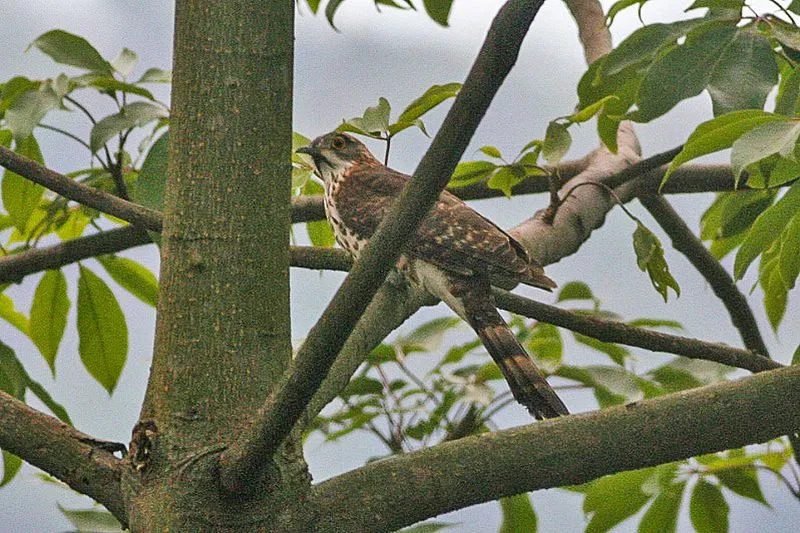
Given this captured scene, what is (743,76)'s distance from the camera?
1.39 meters

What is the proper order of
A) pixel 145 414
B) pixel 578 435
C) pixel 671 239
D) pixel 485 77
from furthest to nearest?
pixel 671 239 → pixel 145 414 → pixel 578 435 → pixel 485 77

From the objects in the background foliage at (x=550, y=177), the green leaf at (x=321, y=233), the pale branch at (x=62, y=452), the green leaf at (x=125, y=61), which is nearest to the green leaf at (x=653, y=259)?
the background foliage at (x=550, y=177)

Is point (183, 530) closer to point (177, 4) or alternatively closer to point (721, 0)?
point (177, 4)

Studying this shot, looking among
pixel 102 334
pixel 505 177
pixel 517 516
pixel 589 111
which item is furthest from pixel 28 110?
pixel 517 516

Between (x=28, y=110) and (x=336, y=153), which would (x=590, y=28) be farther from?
(x=28, y=110)

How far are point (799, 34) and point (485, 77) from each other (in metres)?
0.73

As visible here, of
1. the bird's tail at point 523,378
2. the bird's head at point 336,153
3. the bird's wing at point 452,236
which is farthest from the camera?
the bird's head at point 336,153

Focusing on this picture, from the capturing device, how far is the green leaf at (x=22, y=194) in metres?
2.26

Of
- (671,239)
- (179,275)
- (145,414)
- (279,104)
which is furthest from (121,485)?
(671,239)

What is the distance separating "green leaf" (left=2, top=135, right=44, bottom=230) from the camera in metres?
2.26

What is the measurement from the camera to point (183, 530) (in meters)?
1.28

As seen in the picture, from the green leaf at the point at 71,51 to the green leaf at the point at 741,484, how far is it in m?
1.45

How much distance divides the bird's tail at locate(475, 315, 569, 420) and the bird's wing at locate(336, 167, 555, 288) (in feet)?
0.53

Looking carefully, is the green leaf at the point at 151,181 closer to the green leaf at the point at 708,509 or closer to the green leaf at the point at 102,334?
the green leaf at the point at 102,334
